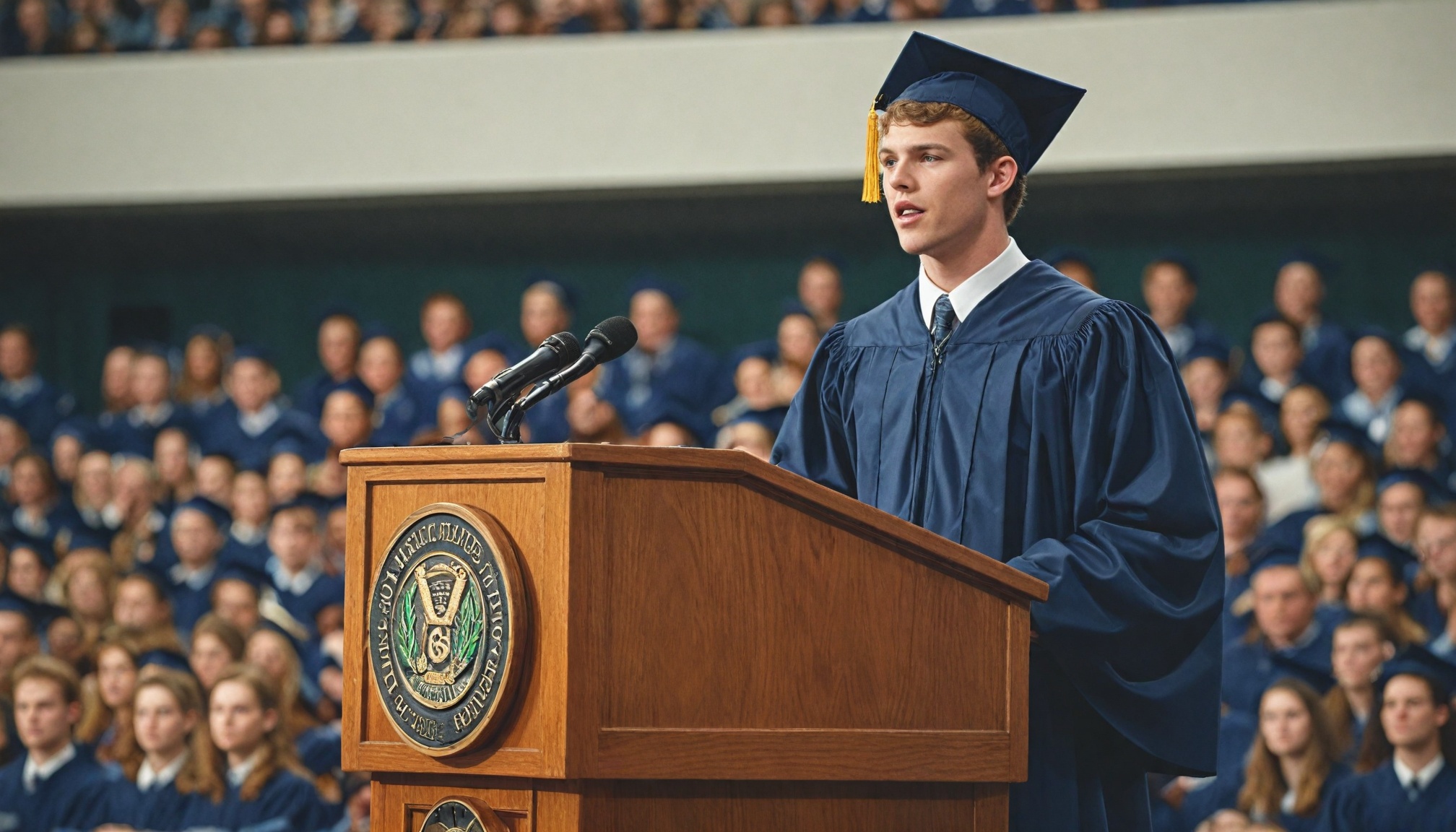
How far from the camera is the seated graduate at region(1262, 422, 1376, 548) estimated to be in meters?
5.45

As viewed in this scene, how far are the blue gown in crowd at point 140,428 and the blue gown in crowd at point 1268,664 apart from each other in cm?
454

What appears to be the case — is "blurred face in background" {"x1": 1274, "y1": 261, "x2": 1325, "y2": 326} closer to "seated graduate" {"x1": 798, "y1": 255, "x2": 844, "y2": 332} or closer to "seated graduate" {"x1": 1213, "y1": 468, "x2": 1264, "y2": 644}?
"seated graduate" {"x1": 1213, "y1": 468, "x2": 1264, "y2": 644}

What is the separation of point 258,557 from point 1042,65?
381 cm

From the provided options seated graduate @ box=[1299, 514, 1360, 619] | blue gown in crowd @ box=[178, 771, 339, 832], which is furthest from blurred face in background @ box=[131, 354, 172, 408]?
seated graduate @ box=[1299, 514, 1360, 619]

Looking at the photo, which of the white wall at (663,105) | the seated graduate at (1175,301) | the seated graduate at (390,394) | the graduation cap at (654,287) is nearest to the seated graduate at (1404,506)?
the seated graduate at (1175,301)

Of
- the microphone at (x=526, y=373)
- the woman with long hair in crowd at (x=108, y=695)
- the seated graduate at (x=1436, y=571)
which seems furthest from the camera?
the woman with long hair in crowd at (x=108, y=695)

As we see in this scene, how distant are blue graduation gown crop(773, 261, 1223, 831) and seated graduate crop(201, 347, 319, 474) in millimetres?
5674

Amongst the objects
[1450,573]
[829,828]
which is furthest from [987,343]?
[1450,573]

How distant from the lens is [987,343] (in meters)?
2.11

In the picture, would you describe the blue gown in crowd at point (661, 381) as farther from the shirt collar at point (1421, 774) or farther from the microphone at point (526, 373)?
the microphone at point (526, 373)

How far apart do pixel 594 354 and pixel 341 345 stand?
5.99 metres

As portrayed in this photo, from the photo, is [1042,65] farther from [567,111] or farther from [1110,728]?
[1110,728]

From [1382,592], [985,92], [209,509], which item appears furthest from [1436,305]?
[985,92]

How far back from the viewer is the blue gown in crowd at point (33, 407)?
27.3ft
